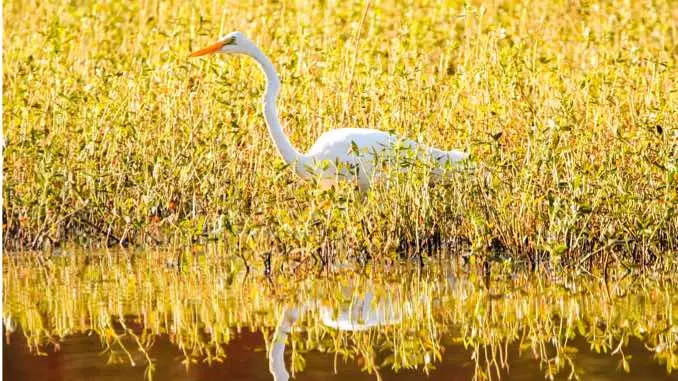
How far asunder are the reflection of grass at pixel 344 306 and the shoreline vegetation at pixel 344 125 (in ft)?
0.85

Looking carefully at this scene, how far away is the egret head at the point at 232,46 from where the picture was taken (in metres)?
9.20

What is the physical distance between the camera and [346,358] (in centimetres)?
595

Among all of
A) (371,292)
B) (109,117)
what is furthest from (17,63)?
(371,292)

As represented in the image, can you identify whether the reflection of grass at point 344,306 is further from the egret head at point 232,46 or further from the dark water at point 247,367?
the egret head at point 232,46

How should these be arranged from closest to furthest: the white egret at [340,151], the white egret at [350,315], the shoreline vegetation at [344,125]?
the white egret at [350,315], the shoreline vegetation at [344,125], the white egret at [340,151]

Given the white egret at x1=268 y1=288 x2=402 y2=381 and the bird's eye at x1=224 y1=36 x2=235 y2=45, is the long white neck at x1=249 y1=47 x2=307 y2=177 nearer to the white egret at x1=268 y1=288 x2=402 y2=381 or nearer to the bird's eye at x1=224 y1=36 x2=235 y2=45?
the bird's eye at x1=224 y1=36 x2=235 y2=45

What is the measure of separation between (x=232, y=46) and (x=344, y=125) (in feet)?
3.71

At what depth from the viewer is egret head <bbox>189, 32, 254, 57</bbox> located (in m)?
9.20

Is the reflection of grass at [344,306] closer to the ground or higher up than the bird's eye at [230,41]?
closer to the ground

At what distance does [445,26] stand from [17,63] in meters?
4.91

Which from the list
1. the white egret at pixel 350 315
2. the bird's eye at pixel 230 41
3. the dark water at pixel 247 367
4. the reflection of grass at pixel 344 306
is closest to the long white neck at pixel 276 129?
the bird's eye at pixel 230 41

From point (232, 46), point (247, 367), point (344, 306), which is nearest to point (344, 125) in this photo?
point (232, 46)

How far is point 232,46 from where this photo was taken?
9.23 metres

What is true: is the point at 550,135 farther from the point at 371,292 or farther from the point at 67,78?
the point at 67,78
